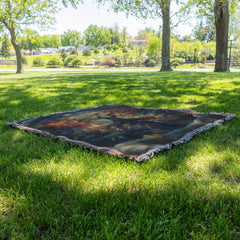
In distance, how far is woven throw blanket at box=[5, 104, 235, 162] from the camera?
2.56m

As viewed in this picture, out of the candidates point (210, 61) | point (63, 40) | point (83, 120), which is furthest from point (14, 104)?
point (63, 40)

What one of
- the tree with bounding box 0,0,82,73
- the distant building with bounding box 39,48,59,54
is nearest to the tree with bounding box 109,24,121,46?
the distant building with bounding box 39,48,59,54

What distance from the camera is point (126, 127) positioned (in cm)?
332

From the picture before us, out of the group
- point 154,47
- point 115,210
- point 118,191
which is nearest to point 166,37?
point 118,191

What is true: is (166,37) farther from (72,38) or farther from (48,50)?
(48,50)

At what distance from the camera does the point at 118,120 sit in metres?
3.72

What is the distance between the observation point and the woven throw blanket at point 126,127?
2.56 m

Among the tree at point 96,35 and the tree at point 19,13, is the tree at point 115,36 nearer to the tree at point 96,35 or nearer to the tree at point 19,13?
the tree at point 96,35

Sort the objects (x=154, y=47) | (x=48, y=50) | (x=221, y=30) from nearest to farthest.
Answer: (x=221, y=30) < (x=154, y=47) < (x=48, y=50)

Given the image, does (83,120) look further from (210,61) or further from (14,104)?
(210,61)

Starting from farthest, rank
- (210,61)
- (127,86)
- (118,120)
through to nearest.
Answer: (210,61) < (127,86) < (118,120)

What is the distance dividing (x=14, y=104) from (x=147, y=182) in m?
4.42

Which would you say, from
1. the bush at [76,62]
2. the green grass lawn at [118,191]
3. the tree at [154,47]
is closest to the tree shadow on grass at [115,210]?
the green grass lawn at [118,191]

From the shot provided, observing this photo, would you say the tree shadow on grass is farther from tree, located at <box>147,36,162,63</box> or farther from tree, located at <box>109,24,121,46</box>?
tree, located at <box>109,24,121,46</box>
